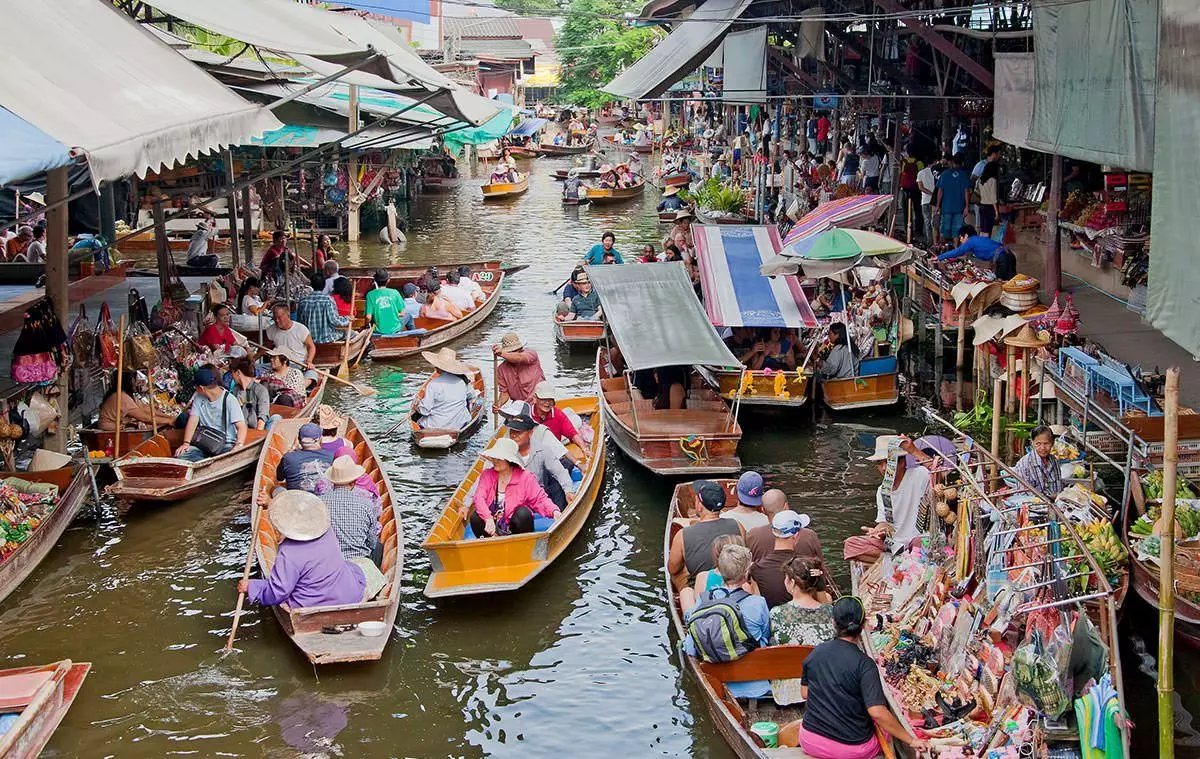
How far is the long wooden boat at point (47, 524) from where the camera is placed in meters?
9.90

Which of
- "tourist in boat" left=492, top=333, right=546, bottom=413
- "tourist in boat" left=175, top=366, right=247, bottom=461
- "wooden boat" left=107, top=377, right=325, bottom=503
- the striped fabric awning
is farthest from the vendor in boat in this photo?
the striped fabric awning

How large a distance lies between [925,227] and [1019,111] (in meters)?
6.24

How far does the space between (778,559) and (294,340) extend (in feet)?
28.2

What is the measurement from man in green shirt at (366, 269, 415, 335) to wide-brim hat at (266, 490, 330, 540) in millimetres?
9921

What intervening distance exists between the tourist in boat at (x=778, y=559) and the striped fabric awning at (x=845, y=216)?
7.67 metres

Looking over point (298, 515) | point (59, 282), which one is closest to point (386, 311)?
point (59, 282)

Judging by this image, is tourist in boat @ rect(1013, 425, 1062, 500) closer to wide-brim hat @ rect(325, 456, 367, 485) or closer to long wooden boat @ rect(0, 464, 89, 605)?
wide-brim hat @ rect(325, 456, 367, 485)

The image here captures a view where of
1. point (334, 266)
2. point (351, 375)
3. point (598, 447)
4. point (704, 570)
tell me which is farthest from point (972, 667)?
point (334, 266)

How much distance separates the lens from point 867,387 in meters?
14.8

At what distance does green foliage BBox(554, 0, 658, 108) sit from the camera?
58844 millimetres

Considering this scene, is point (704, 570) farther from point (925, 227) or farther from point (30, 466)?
point (925, 227)

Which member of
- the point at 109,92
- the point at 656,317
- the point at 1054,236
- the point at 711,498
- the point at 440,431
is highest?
the point at 109,92

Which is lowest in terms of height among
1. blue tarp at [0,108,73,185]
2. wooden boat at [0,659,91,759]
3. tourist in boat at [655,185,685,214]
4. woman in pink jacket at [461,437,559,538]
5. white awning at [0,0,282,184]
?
wooden boat at [0,659,91,759]

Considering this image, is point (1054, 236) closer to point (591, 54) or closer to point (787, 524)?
point (787, 524)
